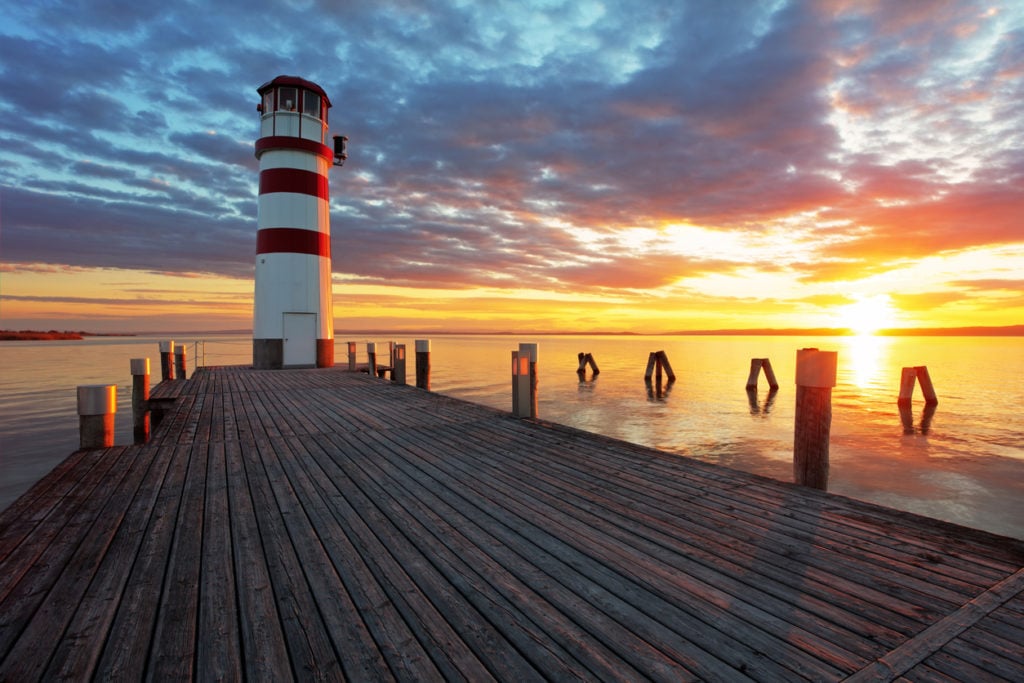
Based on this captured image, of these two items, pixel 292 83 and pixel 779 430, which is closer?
pixel 779 430

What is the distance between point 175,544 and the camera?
12.0ft

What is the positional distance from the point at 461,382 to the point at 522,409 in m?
19.7

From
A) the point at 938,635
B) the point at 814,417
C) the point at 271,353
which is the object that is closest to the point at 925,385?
the point at 814,417

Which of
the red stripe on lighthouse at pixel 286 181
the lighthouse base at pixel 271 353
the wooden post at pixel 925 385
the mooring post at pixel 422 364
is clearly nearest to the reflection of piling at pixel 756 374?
the wooden post at pixel 925 385

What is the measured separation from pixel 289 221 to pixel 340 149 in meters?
4.50

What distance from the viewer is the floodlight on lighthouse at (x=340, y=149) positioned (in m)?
20.5

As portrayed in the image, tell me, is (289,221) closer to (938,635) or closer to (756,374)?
(938,635)

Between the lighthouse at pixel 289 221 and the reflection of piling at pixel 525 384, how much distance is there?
12560 mm

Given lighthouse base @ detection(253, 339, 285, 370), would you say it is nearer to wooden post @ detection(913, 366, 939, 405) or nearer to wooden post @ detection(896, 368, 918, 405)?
wooden post @ detection(896, 368, 918, 405)

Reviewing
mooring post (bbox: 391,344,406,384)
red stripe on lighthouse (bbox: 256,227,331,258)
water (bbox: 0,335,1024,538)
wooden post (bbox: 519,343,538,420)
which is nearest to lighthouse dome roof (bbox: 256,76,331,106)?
red stripe on lighthouse (bbox: 256,227,331,258)

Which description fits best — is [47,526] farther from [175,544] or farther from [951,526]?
[951,526]

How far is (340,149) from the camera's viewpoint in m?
20.6

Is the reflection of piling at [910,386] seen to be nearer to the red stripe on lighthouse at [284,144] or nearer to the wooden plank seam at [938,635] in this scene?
the wooden plank seam at [938,635]

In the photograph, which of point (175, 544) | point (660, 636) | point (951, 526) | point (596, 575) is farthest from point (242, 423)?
point (951, 526)
